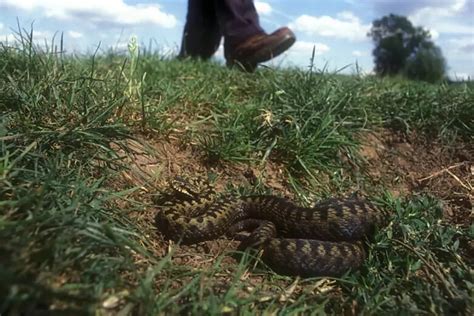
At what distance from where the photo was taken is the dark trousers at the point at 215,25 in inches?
224

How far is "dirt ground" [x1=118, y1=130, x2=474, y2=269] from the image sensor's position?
116 inches

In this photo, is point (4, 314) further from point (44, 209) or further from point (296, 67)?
point (296, 67)

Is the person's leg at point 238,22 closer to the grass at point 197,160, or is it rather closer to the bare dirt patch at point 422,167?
the grass at point 197,160

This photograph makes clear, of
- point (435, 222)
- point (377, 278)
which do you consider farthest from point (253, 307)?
point (435, 222)

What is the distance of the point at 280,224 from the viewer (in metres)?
3.23

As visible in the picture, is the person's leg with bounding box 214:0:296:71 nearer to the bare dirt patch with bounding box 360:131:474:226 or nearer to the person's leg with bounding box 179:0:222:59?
the person's leg with bounding box 179:0:222:59

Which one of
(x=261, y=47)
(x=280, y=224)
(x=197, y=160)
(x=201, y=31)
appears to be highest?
(x=201, y=31)

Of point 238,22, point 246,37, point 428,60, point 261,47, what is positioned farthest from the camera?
point 428,60

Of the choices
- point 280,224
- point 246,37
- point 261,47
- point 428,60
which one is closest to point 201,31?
point 246,37

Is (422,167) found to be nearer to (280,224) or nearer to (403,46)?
(280,224)

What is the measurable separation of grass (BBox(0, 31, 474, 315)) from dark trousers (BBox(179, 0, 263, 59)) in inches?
25.2

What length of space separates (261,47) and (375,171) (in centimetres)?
191

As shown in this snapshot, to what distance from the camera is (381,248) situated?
Answer: 2885mm

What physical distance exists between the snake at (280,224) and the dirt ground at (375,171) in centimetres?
9
